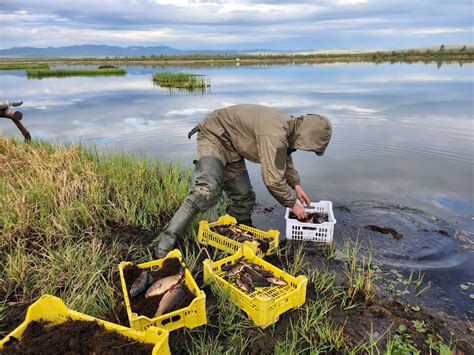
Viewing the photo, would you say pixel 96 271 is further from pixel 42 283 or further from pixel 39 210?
pixel 39 210

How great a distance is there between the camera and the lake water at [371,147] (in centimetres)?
427

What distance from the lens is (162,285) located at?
9.11 feet

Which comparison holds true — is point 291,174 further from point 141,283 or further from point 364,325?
point 141,283

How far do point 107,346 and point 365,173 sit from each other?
560cm

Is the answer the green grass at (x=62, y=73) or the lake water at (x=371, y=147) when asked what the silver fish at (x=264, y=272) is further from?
the green grass at (x=62, y=73)

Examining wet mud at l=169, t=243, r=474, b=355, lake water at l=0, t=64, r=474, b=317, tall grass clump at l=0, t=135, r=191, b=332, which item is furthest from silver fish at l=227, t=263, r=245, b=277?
lake water at l=0, t=64, r=474, b=317

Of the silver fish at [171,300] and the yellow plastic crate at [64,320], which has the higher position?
the yellow plastic crate at [64,320]

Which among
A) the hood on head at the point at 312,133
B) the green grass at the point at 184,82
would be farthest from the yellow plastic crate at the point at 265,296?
the green grass at the point at 184,82

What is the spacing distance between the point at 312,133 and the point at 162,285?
202 cm

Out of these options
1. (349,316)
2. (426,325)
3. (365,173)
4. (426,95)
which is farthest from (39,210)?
(426,95)

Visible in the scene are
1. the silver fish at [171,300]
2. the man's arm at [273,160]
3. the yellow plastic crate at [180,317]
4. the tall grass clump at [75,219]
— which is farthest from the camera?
the man's arm at [273,160]

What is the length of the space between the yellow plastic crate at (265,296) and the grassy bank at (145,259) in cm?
8

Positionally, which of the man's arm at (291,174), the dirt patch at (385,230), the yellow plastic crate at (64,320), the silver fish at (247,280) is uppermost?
the man's arm at (291,174)

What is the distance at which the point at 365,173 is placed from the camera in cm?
663
